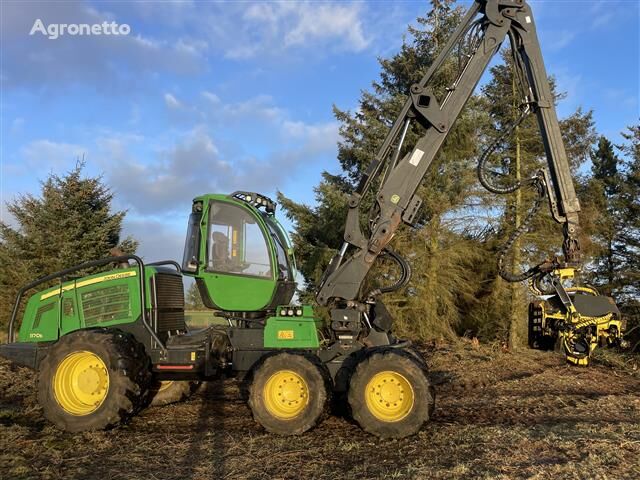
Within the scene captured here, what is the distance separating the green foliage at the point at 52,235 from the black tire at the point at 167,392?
496 inches

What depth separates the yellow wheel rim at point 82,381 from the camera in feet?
20.5

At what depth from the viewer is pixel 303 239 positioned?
18.0 m

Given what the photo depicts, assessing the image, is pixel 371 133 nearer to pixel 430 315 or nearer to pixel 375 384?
pixel 430 315

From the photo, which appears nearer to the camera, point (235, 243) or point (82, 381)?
point (82, 381)

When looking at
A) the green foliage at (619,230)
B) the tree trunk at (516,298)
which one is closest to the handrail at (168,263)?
the tree trunk at (516,298)

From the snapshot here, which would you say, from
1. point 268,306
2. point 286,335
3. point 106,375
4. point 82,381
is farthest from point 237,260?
point 82,381

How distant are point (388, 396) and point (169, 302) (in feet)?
10.6

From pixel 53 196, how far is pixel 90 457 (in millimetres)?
16119

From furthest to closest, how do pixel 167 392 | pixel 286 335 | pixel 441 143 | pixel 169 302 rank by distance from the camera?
pixel 167 392
pixel 169 302
pixel 441 143
pixel 286 335

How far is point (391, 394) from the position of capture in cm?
587

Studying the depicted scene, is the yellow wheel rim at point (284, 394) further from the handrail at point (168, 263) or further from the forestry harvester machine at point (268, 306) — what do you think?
the handrail at point (168, 263)

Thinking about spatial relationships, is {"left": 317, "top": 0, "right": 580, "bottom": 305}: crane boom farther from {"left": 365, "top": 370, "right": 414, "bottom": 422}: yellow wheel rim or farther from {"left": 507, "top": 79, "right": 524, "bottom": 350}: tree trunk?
{"left": 507, "top": 79, "right": 524, "bottom": 350}: tree trunk

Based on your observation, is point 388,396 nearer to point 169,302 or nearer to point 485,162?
point 169,302

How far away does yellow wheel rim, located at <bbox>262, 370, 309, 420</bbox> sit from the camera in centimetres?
591
